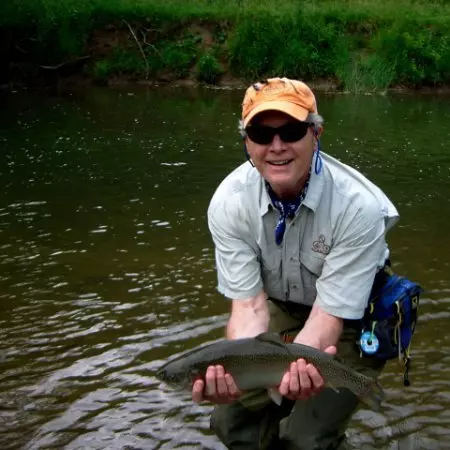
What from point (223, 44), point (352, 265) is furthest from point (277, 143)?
point (223, 44)

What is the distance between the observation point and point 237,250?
3951 mm

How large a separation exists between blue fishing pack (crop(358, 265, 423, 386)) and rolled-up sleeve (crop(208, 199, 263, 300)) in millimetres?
619

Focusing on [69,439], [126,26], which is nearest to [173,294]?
[69,439]

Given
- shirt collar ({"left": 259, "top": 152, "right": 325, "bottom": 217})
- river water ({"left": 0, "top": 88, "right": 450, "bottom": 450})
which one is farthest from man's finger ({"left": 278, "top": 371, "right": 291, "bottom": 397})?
river water ({"left": 0, "top": 88, "right": 450, "bottom": 450})

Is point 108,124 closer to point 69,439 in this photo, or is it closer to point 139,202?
point 139,202

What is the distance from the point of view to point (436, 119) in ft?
62.3

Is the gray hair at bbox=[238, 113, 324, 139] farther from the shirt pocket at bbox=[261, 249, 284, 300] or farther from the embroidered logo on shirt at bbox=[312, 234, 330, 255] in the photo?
the shirt pocket at bbox=[261, 249, 284, 300]

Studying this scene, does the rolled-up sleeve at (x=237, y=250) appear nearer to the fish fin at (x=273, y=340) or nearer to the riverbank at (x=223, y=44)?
the fish fin at (x=273, y=340)

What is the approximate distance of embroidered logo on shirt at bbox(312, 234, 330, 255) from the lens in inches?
152

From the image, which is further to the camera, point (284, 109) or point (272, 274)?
point (272, 274)

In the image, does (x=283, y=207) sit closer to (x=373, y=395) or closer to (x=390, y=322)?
(x=390, y=322)

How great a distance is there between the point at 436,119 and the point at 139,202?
10.8 meters

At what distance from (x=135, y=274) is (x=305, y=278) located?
158 inches

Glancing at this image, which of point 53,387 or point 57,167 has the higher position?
point 53,387
